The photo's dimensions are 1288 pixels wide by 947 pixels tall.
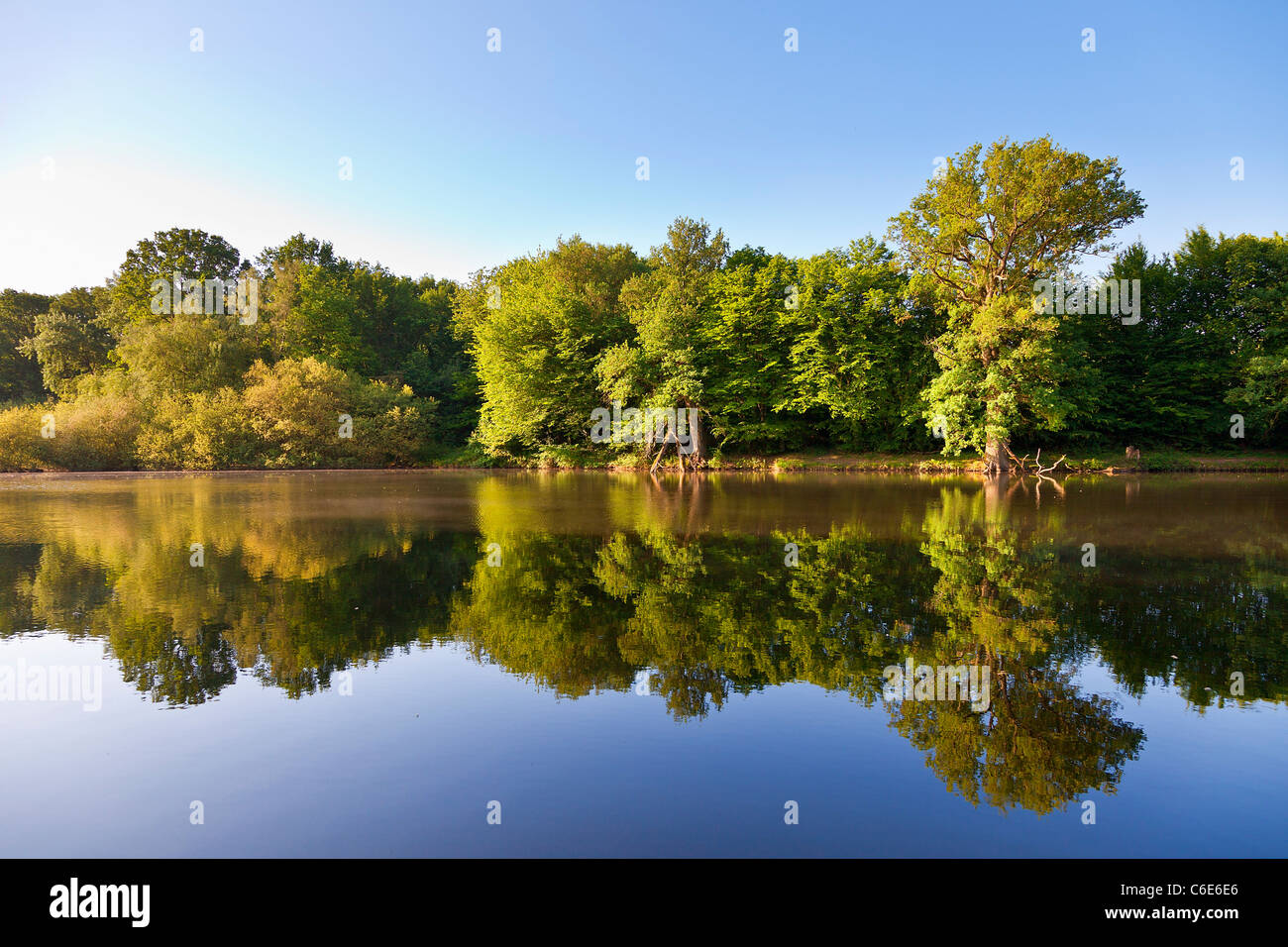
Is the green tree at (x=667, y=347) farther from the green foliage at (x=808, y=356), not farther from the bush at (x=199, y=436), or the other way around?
the bush at (x=199, y=436)

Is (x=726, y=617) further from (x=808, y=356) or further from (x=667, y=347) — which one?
(x=808, y=356)

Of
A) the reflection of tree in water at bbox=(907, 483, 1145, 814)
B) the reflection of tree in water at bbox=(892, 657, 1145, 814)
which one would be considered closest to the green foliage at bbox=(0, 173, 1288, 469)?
the reflection of tree in water at bbox=(907, 483, 1145, 814)

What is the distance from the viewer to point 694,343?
46.5m

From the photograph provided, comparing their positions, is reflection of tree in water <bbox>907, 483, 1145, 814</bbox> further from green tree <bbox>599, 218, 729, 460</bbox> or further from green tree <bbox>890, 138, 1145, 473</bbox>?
green tree <bbox>599, 218, 729, 460</bbox>

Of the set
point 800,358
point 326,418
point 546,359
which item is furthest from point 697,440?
point 326,418

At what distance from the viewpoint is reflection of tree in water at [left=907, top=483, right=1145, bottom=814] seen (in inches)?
197

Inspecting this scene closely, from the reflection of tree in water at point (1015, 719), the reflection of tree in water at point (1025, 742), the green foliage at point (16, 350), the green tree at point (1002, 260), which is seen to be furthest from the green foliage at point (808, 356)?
the reflection of tree in water at point (1025, 742)

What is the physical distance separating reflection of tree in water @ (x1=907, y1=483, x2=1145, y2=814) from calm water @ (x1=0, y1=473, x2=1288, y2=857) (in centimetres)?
3

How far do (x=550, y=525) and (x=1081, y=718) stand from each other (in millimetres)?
14028

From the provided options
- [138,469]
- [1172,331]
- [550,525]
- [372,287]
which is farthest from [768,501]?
[372,287]

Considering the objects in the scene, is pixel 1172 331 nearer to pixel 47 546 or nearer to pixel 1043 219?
pixel 1043 219

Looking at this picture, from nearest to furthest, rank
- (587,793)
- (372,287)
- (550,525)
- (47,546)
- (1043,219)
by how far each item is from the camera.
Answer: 1. (587,793)
2. (47,546)
3. (550,525)
4. (1043,219)
5. (372,287)

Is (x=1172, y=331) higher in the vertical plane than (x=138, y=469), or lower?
higher

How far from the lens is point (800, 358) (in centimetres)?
4591
